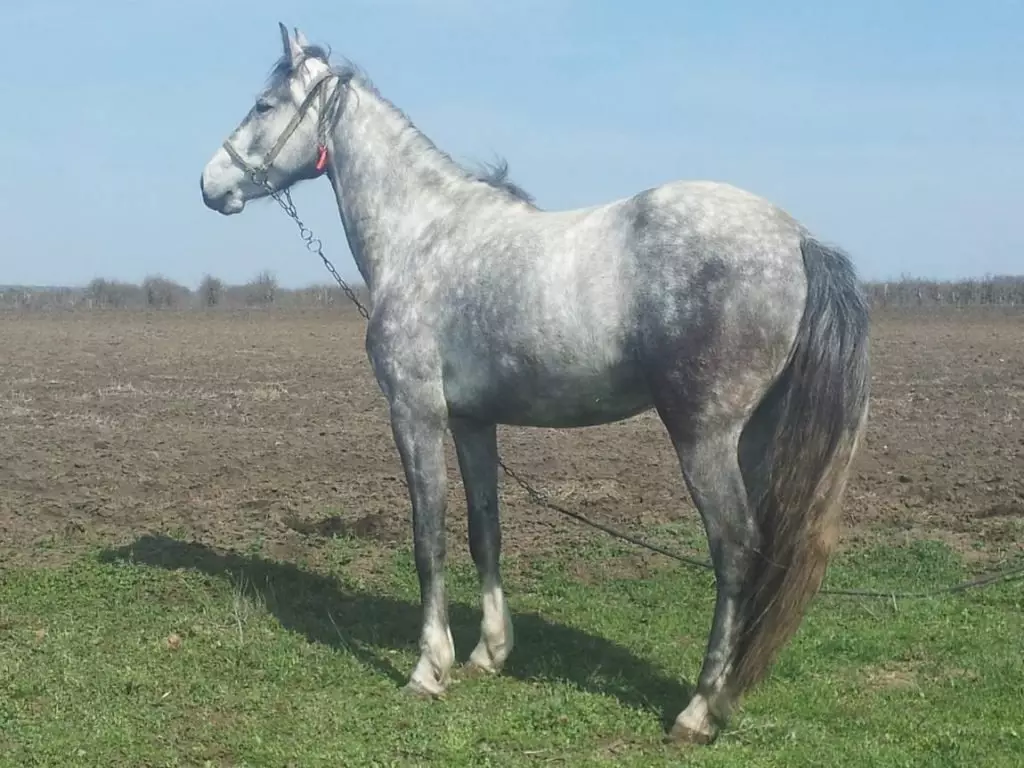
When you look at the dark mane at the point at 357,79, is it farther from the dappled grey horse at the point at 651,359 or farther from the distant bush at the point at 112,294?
the distant bush at the point at 112,294

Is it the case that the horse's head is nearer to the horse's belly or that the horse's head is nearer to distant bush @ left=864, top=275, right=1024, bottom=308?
the horse's belly

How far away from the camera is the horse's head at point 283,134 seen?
5.92m

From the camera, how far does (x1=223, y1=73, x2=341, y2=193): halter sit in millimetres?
A: 5891

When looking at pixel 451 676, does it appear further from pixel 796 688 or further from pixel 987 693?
pixel 987 693

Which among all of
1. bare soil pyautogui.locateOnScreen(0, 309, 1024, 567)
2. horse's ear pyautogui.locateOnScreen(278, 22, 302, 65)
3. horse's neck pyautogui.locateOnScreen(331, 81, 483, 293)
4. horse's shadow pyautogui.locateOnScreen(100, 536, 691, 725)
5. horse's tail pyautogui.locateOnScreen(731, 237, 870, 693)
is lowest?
horse's shadow pyautogui.locateOnScreen(100, 536, 691, 725)

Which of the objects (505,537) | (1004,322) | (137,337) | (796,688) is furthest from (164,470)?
(1004,322)

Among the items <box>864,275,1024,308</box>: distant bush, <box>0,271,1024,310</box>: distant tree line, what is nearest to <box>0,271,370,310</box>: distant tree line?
<box>0,271,1024,310</box>: distant tree line

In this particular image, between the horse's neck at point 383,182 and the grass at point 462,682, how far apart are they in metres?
2.02

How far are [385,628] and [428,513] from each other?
121 centimetres

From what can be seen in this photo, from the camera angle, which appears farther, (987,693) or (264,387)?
(264,387)

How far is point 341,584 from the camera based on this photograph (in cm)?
716

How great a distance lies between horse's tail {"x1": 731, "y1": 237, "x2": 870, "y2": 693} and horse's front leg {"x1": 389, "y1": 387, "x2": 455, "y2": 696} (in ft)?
4.73

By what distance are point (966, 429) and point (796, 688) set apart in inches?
319

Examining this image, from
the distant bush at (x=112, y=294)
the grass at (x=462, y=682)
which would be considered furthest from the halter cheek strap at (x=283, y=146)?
the distant bush at (x=112, y=294)
